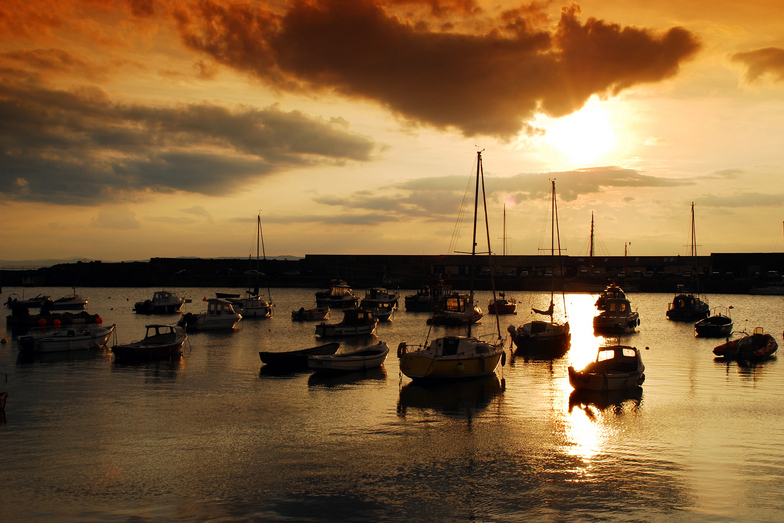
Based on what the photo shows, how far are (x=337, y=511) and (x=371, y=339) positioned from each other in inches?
1482

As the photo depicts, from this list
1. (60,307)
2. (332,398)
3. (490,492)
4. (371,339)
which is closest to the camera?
(490,492)

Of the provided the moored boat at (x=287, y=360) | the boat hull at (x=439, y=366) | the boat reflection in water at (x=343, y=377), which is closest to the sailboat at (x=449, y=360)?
the boat hull at (x=439, y=366)

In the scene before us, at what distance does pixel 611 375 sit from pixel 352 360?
13943mm

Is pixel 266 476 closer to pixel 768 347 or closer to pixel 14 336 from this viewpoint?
pixel 768 347

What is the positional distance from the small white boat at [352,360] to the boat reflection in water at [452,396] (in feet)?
13.2

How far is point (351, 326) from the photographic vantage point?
53.6 metres

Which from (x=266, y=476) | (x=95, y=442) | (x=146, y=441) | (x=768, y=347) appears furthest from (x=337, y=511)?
(x=768, y=347)

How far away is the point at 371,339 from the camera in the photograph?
5191cm

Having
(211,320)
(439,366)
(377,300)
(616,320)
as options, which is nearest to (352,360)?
(439,366)

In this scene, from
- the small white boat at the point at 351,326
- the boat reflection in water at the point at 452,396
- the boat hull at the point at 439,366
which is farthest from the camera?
the small white boat at the point at 351,326

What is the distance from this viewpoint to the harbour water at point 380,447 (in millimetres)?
14695

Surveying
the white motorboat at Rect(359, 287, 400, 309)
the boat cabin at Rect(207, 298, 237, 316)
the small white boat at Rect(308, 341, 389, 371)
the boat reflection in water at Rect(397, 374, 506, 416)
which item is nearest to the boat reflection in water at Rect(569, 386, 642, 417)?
the boat reflection in water at Rect(397, 374, 506, 416)

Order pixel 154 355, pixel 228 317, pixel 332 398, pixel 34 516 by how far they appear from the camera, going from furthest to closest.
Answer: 1. pixel 228 317
2. pixel 154 355
3. pixel 332 398
4. pixel 34 516

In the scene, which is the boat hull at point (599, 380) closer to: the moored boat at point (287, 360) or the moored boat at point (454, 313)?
the moored boat at point (287, 360)
